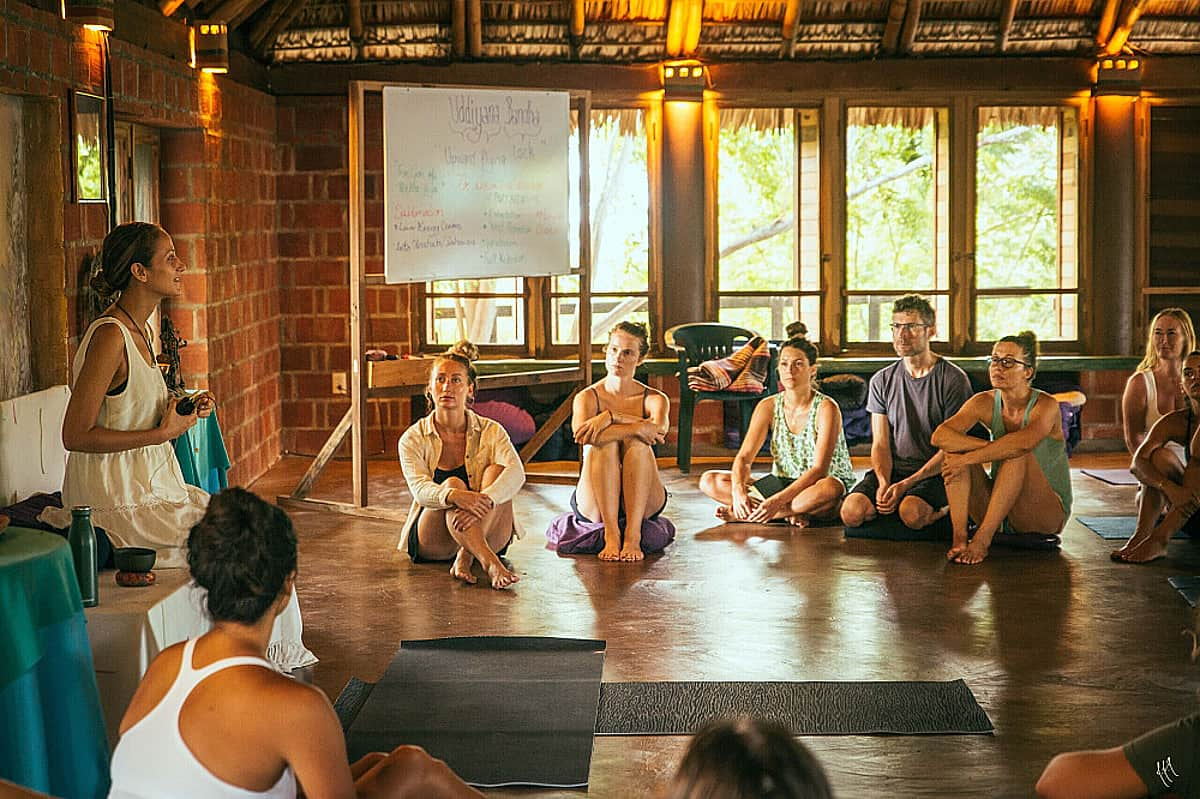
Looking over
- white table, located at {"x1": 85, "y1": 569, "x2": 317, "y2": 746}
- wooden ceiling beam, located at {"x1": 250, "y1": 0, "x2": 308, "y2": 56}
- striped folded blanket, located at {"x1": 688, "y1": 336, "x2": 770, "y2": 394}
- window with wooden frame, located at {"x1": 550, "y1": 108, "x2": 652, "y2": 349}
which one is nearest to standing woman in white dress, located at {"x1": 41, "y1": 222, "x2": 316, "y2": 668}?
white table, located at {"x1": 85, "y1": 569, "x2": 317, "y2": 746}

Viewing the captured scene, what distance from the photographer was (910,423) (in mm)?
6988

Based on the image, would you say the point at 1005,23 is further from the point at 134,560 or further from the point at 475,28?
the point at 134,560

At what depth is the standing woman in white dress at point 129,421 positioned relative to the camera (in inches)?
166

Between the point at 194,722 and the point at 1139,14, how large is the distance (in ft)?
27.9

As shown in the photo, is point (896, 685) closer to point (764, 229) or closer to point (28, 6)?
point (28, 6)

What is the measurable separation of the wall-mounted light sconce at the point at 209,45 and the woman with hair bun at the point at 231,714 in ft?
17.8

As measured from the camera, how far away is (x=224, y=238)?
8.10m

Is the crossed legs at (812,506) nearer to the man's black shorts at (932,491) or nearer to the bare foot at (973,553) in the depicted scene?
the man's black shorts at (932,491)

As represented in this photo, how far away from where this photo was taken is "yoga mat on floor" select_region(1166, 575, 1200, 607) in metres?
5.70

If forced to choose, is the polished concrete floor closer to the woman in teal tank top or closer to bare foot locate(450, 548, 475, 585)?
bare foot locate(450, 548, 475, 585)

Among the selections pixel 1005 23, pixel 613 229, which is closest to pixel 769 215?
pixel 613 229

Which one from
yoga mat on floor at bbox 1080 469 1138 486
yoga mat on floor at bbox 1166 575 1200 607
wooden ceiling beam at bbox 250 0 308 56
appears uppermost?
wooden ceiling beam at bbox 250 0 308 56

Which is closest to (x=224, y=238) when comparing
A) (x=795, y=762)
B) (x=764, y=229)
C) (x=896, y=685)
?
(x=764, y=229)

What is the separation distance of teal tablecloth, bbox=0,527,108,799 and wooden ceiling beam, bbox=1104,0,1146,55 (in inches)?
308
